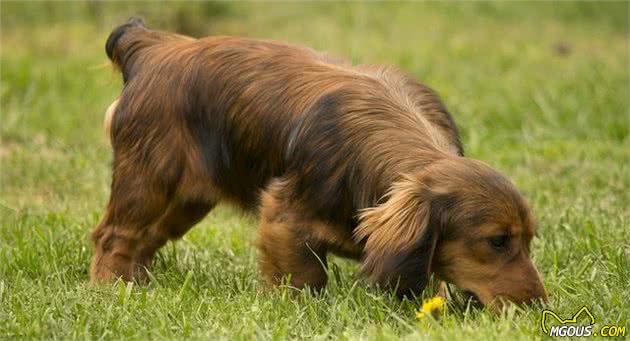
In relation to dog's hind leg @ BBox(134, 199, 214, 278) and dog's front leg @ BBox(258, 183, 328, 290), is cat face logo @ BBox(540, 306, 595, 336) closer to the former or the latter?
dog's front leg @ BBox(258, 183, 328, 290)

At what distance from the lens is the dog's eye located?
5324 millimetres

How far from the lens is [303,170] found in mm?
5863

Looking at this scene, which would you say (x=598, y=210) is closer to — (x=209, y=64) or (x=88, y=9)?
(x=209, y=64)

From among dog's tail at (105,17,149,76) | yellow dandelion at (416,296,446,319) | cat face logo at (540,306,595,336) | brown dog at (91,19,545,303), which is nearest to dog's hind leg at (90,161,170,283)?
brown dog at (91,19,545,303)

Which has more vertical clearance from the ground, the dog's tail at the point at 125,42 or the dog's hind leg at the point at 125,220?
the dog's tail at the point at 125,42

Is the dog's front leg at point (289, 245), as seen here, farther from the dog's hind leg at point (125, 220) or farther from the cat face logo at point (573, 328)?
the cat face logo at point (573, 328)

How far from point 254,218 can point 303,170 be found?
0.75m

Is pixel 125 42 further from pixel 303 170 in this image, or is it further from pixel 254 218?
pixel 303 170

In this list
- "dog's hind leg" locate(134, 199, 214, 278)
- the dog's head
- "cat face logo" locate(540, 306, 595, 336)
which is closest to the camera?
"cat face logo" locate(540, 306, 595, 336)

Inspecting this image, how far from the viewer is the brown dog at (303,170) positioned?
535cm

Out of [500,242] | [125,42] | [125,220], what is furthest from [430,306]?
[125,42]

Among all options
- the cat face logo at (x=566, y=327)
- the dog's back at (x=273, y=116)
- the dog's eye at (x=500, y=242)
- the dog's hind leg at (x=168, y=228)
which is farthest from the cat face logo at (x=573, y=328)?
the dog's hind leg at (x=168, y=228)

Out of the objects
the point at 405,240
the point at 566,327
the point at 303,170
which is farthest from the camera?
the point at 303,170

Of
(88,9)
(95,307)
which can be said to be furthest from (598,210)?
(88,9)
